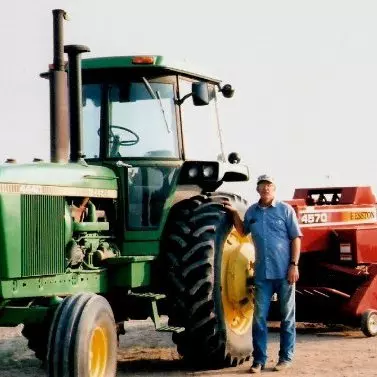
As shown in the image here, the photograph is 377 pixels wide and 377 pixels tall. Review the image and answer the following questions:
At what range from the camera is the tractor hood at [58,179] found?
20.3 feet

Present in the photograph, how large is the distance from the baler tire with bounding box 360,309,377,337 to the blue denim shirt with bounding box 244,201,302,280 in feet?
8.76

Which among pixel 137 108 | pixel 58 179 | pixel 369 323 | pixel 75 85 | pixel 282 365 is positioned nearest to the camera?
pixel 58 179

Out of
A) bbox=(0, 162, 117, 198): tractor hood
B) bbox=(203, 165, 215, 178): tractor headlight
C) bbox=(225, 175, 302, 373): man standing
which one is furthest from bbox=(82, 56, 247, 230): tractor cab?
bbox=(225, 175, 302, 373): man standing

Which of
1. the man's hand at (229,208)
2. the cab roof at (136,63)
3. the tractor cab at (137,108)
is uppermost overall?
the cab roof at (136,63)

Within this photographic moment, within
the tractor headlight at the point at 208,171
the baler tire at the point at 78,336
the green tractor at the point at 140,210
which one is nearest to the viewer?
the baler tire at the point at 78,336

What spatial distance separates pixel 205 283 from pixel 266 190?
3.15 ft

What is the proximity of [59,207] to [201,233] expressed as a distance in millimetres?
1378

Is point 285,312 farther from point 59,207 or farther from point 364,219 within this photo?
point 364,219

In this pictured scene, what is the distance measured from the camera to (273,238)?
293 inches

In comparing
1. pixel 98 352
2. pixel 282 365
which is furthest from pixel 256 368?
pixel 98 352

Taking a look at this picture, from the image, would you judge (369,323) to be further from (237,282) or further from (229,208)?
(229,208)

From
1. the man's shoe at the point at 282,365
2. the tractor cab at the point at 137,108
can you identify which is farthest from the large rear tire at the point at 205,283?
the tractor cab at the point at 137,108

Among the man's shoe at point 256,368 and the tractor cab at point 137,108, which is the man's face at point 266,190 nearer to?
the tractor cab at point 137,108

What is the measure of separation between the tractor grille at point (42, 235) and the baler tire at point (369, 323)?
4.41 metres
